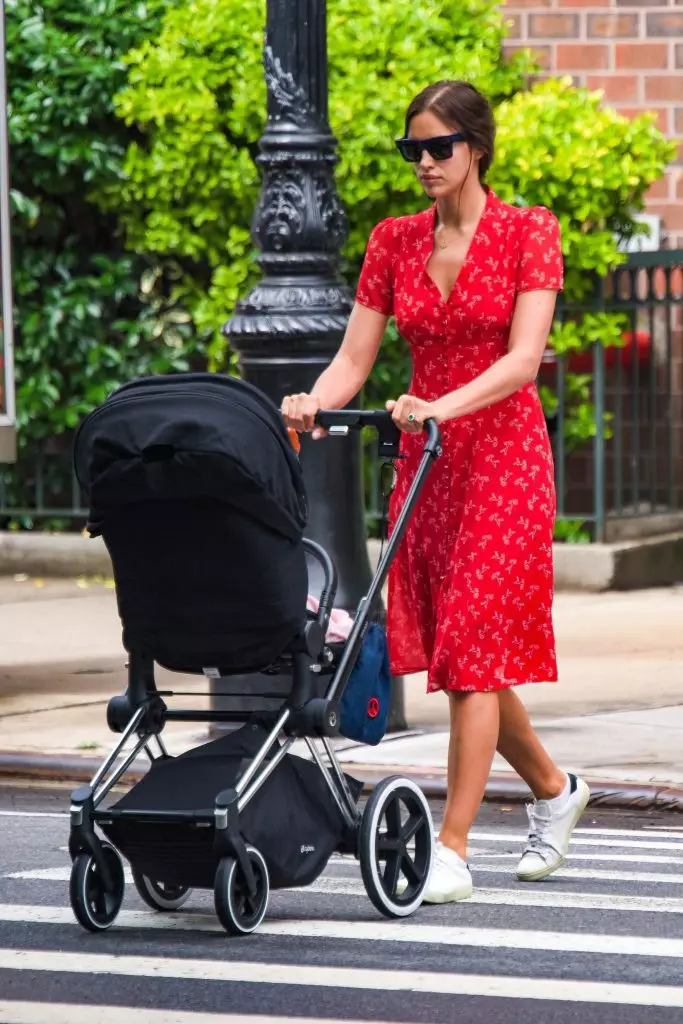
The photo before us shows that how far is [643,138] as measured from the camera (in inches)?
545

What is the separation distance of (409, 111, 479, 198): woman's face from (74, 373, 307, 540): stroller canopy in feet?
2.60

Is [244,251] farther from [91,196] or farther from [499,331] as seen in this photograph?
[499,331]

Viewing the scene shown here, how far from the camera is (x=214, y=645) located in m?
5.66

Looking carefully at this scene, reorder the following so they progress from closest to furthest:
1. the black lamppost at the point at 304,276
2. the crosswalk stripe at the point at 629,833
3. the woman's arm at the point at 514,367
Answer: the woman's arm at the point at 514,367, the crosswalk stripe at the point at 629,833, the black lamppost at the point at 304,276

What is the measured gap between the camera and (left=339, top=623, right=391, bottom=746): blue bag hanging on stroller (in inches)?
235

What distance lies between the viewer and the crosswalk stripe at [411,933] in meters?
5.55

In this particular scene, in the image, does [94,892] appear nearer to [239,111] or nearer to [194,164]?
[239,111]

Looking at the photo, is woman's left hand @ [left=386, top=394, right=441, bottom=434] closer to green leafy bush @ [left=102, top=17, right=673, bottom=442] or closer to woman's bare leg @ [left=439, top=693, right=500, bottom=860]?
woman's bare leg @ [left=439, top=693, right=500, bottom=860]

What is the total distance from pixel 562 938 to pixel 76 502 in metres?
9.68

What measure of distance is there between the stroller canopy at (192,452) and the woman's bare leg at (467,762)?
0.77 metres

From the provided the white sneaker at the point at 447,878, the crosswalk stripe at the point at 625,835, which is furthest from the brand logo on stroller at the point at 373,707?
the crosswalk stripe at the point at 625,835

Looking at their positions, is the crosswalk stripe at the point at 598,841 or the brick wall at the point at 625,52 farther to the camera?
the brick wall at the point at 625,52

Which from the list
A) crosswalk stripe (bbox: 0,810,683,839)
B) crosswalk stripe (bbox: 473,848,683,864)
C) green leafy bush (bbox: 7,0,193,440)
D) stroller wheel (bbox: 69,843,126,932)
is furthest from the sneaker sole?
green leafy bush (bbox: 7,0,193,440)

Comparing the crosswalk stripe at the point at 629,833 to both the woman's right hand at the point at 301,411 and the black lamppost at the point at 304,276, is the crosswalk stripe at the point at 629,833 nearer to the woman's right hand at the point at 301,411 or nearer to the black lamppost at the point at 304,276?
the black lamppost at the point at 304,276
